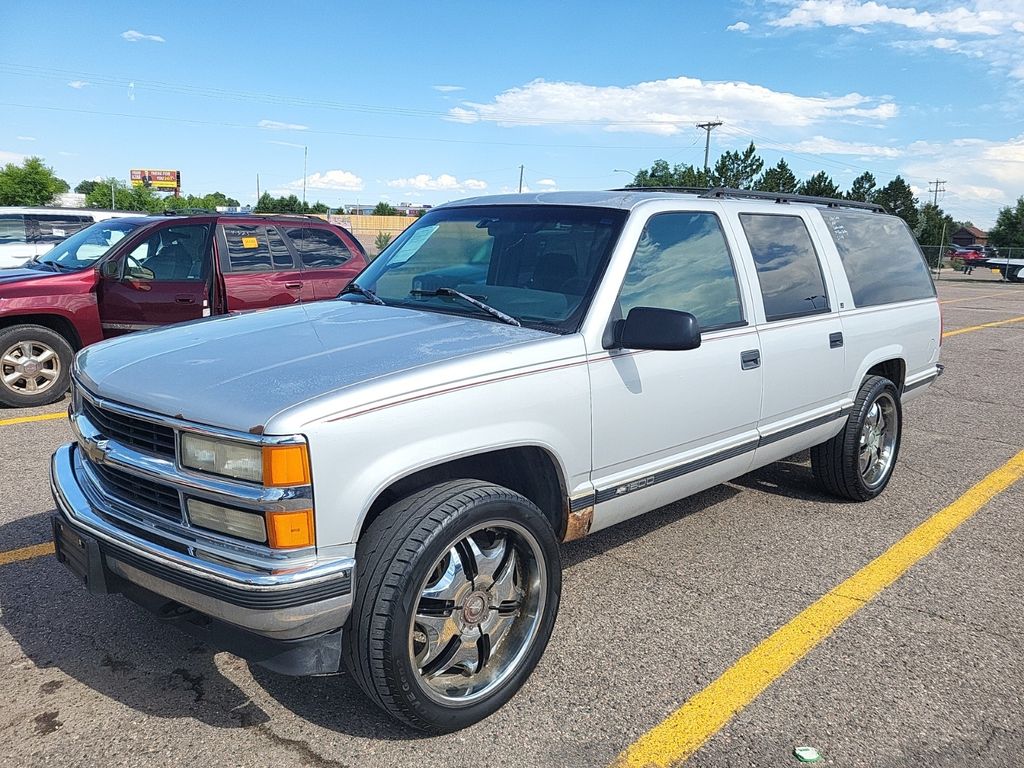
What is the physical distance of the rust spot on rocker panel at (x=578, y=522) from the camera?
318 centimetres

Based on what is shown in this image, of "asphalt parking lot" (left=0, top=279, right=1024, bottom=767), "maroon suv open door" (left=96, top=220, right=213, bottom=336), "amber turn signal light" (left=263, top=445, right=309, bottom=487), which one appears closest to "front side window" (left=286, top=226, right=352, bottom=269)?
"maroon suv open door" (left=96, top=220, right=213, bottom=336)

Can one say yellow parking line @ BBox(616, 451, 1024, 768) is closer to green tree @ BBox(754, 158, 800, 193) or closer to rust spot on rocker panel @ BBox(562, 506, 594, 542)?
rust spot on rocker panel @ BBox(562, 506, 594, 542)

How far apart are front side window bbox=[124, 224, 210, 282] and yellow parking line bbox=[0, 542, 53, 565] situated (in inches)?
164

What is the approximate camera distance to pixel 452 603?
2.73 m

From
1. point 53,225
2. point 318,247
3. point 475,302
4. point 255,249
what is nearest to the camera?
point 475,302

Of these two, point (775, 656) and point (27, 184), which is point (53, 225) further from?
point (27, 184)

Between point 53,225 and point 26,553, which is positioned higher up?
point 53,225

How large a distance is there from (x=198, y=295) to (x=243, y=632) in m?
6.00

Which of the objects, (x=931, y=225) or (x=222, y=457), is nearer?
(x=222, y=457)

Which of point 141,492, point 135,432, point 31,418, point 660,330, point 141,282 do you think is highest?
point 660,330

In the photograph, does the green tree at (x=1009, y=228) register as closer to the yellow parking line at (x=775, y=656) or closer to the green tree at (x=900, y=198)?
the green tree at (x=900, y=198)

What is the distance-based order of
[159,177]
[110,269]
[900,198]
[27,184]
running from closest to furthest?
1. [110,269]
2. [27,184]
3. [900,198]
4. [159,177]

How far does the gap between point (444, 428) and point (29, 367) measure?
6.18 m

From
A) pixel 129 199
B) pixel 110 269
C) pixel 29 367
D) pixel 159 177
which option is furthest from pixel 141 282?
pixel 159 177
